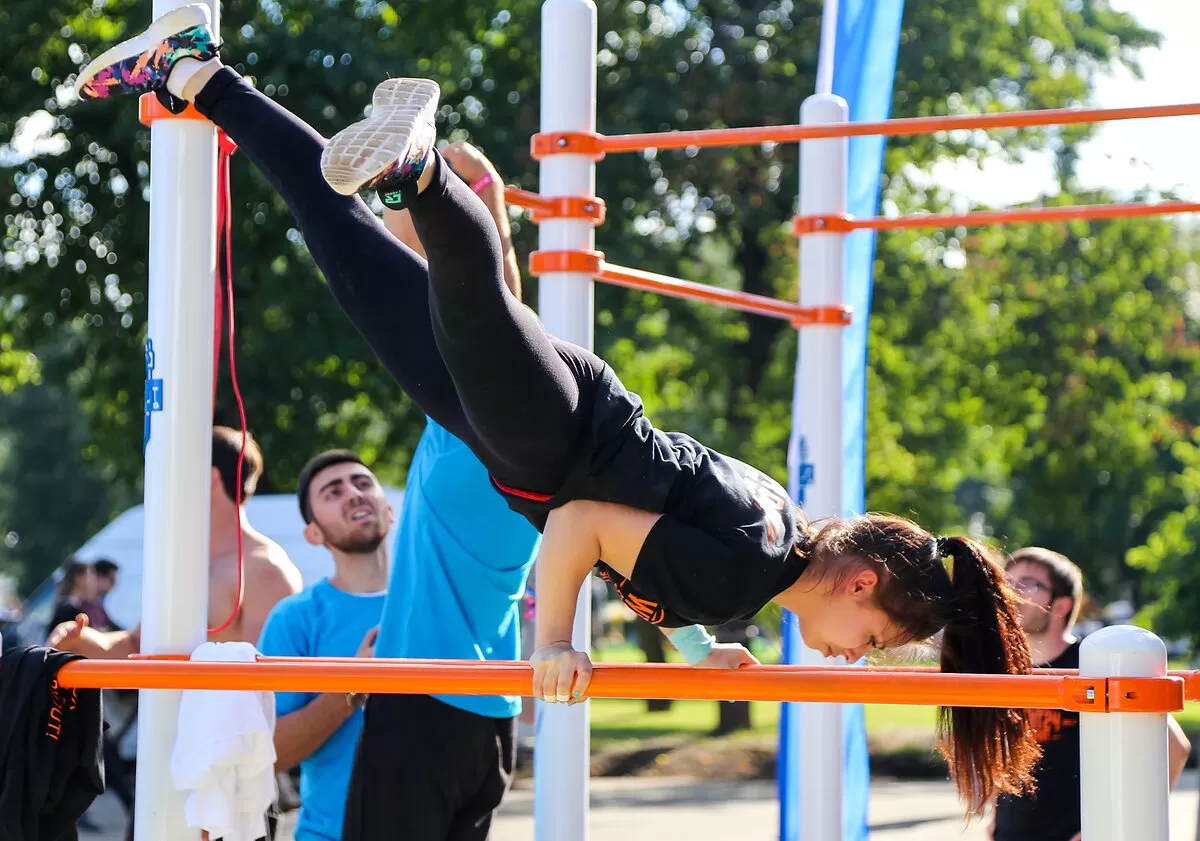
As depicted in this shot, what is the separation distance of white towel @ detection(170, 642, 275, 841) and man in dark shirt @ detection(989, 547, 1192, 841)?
79.2 inches

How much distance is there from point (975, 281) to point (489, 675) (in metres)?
12.2

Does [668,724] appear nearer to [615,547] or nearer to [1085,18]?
[1085,18]

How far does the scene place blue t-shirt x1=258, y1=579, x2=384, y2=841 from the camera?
3.62 m

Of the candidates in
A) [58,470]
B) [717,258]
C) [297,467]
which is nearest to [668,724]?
[717,258]

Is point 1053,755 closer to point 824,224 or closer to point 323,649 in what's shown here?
point 824,224

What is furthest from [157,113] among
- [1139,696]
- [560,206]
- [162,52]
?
[1139,696]

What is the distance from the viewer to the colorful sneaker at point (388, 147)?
217 cm

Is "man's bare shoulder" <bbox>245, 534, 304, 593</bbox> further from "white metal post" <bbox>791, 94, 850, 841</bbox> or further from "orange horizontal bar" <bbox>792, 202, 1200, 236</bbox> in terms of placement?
"orange horizontal bar" <bbox>792, 202, 1200, 236</bbox>

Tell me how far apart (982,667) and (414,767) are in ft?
4.00

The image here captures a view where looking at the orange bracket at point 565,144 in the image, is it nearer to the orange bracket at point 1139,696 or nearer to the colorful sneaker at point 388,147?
the colorful sneaker at point 388,147

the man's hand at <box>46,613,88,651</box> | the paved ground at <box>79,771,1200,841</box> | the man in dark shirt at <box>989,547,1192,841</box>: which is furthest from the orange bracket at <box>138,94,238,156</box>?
the paved ground at <box>79,771,1200,841</box>

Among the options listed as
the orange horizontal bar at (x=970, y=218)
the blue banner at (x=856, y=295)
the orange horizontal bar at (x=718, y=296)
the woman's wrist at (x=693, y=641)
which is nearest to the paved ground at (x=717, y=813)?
the blue banner at (x=856, y=295)

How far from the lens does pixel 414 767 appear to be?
3.20 metres

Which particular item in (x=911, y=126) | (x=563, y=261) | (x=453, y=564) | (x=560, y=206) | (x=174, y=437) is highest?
(x=911, y=126)
